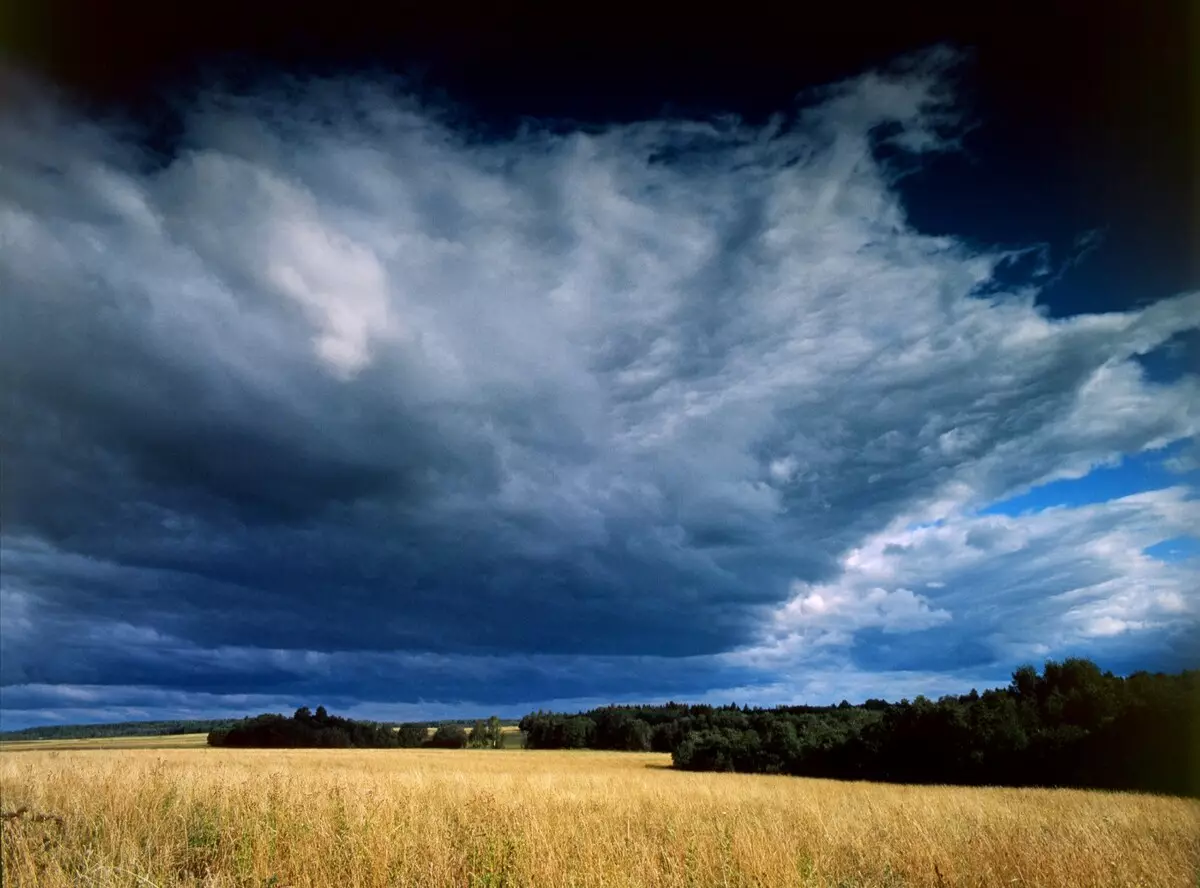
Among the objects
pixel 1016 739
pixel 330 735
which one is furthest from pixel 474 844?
pixel 330 735

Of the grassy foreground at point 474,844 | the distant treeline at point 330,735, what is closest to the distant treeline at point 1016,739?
the grassy foreground at point 474,844

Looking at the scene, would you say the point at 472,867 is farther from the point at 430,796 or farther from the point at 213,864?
the point at 430,796

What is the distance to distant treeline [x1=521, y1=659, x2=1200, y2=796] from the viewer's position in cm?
3547

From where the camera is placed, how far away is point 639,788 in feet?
86.4

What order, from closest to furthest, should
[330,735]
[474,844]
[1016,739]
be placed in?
[474,844] → [1016,739] → [330,735]

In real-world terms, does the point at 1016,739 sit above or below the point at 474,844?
above

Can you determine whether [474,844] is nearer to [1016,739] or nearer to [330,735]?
[1016,739]

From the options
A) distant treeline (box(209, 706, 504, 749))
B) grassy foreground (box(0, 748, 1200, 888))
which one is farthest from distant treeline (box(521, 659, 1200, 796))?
distant treeline (box(209, 706, 504, 749))

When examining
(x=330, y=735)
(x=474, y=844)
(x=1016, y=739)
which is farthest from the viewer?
(x=330, y=735)

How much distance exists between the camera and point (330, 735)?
90.0 metres

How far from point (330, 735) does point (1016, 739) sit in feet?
260

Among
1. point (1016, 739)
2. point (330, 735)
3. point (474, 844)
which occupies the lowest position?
point (474, 844)

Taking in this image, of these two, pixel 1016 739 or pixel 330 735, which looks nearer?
pixel 1016 739

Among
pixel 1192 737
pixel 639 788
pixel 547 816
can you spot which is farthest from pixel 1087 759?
pixel 547 816
